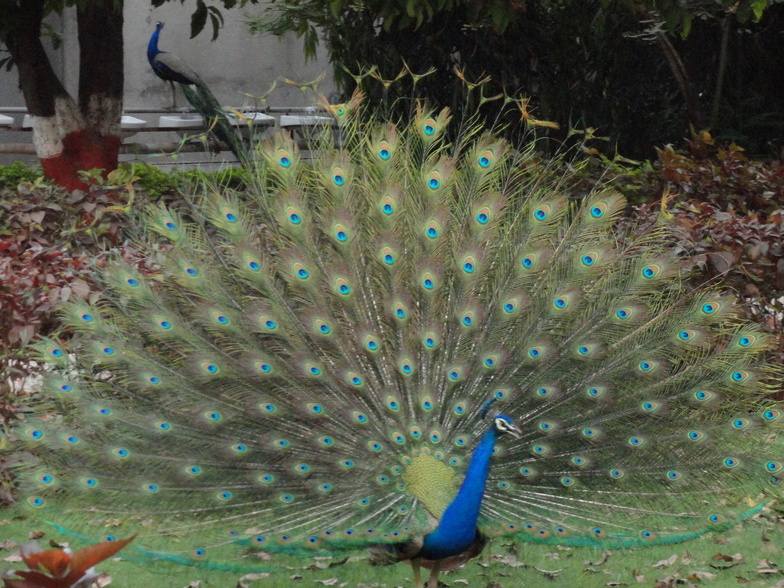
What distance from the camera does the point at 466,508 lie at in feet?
11.0

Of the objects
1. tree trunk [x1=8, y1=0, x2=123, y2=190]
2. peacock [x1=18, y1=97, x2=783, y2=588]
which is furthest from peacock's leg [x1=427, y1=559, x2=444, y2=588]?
tree trunk [x1=8, y1=0, x2=123, y2=190]

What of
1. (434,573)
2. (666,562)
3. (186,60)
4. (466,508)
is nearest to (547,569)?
(666,562)

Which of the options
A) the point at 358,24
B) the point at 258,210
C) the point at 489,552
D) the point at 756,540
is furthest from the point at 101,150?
the point at 756,540

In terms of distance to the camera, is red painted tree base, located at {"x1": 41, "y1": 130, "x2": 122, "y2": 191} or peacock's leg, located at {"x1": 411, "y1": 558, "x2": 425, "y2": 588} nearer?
peacock's leg, located at {"x1": 411, "y1": 558, "x2": 425, "y2": 588}

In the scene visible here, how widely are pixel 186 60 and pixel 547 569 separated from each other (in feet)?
43.8

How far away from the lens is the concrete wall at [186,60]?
15.4 meters

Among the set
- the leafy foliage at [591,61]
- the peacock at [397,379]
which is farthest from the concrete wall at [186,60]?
the peacock at [397,379]

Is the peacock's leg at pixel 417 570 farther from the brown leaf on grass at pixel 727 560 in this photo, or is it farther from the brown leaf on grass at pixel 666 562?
the brown leaf on grass at pixel 727 560

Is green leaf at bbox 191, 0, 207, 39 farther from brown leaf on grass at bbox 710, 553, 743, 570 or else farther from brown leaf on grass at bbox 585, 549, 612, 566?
brown leaf on grass at bbox 710, 553, 743, 570

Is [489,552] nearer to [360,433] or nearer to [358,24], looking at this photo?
[360,433]

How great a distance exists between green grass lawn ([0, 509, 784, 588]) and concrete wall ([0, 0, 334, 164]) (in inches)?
451

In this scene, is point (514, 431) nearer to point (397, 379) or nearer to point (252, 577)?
point (397, 379)

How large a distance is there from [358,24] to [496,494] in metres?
6.92

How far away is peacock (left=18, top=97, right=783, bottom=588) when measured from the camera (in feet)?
11.7
